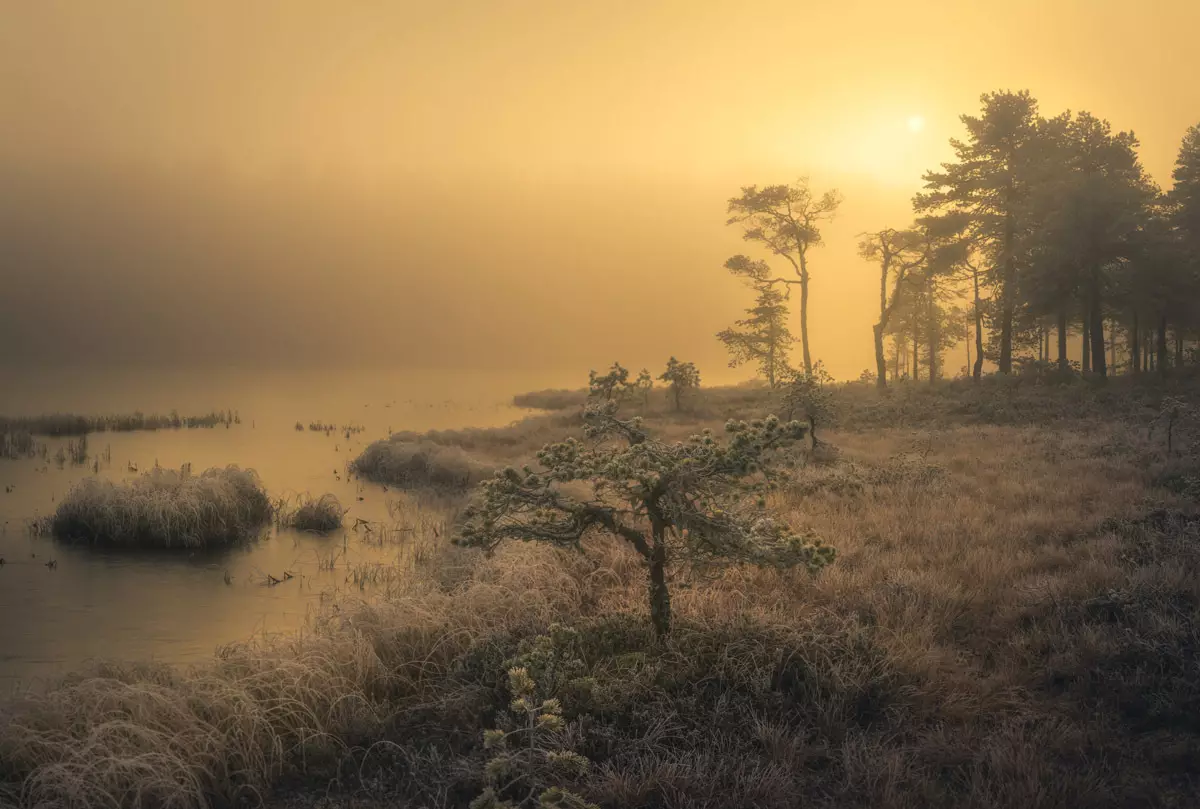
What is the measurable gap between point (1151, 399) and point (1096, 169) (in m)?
15.9

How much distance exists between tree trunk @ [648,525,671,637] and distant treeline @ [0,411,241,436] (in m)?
27.3

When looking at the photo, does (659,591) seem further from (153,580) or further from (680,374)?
(680,374)

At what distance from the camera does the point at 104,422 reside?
104ft

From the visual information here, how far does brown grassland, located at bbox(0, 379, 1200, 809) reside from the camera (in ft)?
16.7

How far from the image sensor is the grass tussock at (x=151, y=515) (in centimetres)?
1512

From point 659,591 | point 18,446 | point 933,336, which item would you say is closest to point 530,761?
point 659,591

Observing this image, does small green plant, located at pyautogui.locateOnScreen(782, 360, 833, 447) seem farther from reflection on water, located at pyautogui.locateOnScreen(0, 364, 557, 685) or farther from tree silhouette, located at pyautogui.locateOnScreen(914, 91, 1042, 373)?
tree silhouette, located at pyautogui.locateOnScreen(914, 91, 1042, 373)

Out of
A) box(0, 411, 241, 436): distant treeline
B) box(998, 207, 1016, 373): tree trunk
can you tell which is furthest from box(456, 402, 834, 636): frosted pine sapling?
box(998, 207, 1016, 373): tree trunk

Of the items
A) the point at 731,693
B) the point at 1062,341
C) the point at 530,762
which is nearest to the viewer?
the point at 530,762

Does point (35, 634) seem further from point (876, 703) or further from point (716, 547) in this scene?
point (876, 703)

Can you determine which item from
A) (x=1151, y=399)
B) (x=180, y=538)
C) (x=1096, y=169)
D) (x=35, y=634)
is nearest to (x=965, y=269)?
(x=1096, y=169)

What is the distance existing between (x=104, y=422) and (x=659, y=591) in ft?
106

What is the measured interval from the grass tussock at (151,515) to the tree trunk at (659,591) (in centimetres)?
1167

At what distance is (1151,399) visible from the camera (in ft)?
88.3
